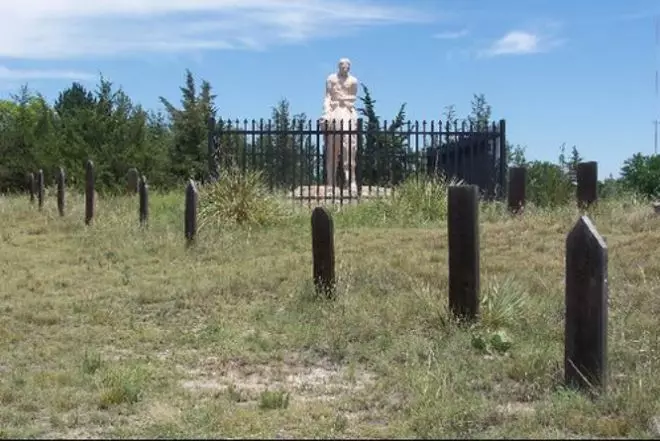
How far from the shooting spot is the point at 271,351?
6.43 meters

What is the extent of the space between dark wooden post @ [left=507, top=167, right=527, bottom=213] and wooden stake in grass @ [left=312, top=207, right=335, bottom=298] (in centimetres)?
697

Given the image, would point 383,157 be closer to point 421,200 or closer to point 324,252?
point 421,200

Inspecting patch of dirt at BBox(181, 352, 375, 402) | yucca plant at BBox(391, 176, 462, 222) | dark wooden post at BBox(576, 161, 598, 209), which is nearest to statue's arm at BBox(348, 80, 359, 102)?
yucca plant at BBox(391, 176, 462, 222)

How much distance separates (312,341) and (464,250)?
1.38 m

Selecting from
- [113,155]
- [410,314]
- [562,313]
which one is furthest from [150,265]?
[113,155]

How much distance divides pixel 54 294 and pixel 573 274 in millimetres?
5886

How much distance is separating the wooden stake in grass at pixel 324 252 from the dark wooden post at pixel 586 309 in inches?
130

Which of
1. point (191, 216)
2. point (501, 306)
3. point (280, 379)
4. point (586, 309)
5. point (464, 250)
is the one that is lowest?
point (280, 379)

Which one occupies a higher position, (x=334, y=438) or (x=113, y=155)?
(x=113, y=155)

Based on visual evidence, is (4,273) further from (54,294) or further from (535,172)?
(535,172)

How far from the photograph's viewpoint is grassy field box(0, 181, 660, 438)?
462 cm

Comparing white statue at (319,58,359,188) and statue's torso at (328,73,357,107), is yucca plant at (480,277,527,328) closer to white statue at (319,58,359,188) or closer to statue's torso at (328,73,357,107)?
white statue at (319,58,359,188)

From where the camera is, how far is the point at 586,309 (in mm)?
5047

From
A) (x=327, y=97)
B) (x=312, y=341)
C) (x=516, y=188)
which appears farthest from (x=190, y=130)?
(x=312, y=341)
